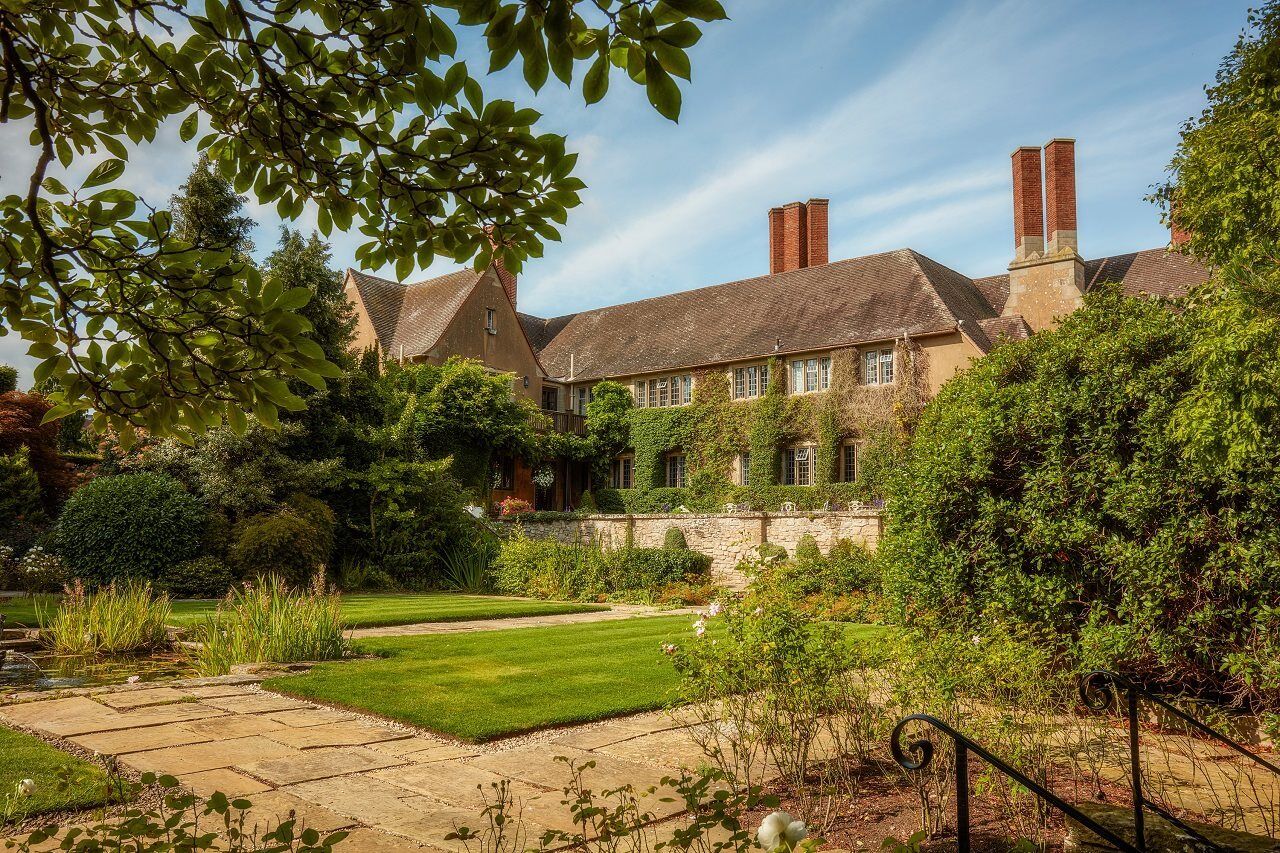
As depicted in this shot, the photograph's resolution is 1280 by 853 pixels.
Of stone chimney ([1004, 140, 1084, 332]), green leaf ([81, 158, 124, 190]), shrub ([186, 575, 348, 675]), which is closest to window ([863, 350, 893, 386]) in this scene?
stone chimney ([1004, 140, 1084, 332])

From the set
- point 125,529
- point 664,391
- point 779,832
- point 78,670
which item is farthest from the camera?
point 664,391

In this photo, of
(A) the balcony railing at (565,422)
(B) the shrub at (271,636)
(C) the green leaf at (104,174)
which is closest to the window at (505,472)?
(A) the balcony railing at (565,422)

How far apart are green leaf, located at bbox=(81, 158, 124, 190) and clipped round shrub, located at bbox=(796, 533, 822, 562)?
15.2 meters

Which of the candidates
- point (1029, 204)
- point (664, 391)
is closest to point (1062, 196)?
point (1029, 204)

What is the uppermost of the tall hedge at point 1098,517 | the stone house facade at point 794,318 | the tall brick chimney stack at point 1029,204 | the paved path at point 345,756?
the tall brick chimney stack at point 1029,204

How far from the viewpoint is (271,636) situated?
8.48 metres

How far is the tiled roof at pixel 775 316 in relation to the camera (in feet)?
84.1

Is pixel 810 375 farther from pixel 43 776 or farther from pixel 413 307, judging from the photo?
pixel 43 776

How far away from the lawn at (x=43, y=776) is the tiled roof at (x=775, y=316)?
22740 millimetres

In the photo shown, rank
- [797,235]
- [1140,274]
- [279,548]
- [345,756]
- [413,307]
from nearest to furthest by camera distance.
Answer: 1. [345,756]
2. [279,548]
3. [1140,274]
4. [413,307]
5. [797,235]

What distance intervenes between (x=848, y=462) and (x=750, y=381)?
4.24m

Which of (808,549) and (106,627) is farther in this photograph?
(808,549)

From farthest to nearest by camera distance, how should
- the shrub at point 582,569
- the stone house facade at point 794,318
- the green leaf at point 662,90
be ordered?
1. the stone house facade at point 794,318
2. the shrub at point 582,569
3. the green leaf at point 662,90

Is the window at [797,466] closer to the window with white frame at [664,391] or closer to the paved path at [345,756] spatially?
the window with white frame at [664,391]
